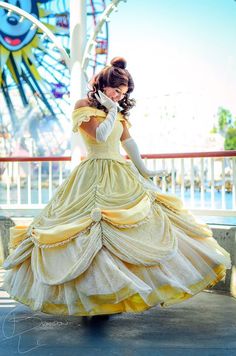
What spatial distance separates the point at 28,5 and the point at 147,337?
66.1 feet

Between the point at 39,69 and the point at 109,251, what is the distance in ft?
62.1

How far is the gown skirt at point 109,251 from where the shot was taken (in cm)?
212

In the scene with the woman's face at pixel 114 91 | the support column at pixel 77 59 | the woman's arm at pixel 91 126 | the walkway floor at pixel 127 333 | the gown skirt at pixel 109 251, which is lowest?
the walkway floor at pixel 127 333

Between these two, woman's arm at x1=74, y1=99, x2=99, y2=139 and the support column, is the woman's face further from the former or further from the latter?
the support column

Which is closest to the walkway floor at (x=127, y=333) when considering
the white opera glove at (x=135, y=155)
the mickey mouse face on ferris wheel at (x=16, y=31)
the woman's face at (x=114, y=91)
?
the white opera glove at (x=135, y=155)

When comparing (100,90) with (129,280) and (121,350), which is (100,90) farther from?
(121,350)

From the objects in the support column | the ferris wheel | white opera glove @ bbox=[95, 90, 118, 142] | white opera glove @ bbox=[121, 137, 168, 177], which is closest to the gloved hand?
white opera glove @ bbox=[95, 90, 118, 142]

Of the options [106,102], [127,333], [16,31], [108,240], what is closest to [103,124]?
[106,102]

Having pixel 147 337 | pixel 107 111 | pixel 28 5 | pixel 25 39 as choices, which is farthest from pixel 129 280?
pixel 28 5

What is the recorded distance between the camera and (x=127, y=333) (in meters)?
2.40

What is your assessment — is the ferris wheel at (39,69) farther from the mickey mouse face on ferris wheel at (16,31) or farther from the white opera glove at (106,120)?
the white opera glove at (106,120)

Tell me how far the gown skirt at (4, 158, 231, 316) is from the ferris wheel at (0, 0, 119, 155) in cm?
1428

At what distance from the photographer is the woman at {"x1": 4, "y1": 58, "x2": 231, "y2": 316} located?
212cm

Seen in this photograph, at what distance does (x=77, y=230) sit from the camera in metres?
2.23
